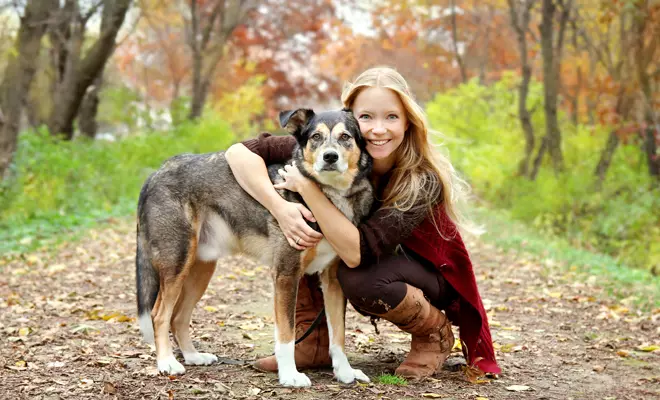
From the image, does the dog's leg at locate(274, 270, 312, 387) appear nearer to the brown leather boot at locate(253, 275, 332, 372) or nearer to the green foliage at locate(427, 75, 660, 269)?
the brown leather boot at locate(253, 275, 332, 372)

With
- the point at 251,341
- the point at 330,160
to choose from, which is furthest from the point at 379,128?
the point at 251,341

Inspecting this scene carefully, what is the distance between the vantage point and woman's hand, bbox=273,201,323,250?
152 inches

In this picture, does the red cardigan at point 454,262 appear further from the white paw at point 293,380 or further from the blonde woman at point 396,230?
the white paw at point 293,380

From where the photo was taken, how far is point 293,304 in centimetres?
390

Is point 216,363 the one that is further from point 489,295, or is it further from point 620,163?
point 620,163

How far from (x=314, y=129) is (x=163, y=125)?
1718 centimetres

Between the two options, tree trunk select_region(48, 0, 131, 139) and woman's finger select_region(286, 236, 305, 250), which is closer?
woman's finger select_region(286, 236, 305, 250)

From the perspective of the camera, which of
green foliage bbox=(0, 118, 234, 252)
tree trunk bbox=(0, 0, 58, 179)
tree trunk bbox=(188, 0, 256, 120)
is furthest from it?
tree trunk bbox=(188, 0, 256, 120)

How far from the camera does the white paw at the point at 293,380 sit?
151 inches

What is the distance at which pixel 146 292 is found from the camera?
4219 mm

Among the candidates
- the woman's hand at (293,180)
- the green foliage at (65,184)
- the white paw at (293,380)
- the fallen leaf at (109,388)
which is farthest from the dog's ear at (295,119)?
the green foliage at (65,184)

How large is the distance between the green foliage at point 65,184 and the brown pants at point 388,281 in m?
5.76

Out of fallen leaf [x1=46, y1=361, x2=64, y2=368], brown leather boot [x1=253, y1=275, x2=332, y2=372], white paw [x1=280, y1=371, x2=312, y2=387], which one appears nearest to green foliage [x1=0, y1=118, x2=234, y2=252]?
fallen leaf [x1=46, y1=361, x2=64, y2=368]

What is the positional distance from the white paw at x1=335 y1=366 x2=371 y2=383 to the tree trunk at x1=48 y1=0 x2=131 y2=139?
1213cm
